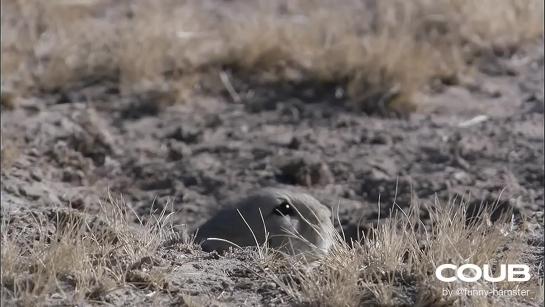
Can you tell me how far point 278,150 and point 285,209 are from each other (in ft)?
7.04

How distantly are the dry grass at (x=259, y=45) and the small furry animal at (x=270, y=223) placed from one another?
9.75ft

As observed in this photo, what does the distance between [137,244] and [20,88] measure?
4.35 meters

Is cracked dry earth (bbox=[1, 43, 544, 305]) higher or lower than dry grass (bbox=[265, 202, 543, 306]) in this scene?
lower

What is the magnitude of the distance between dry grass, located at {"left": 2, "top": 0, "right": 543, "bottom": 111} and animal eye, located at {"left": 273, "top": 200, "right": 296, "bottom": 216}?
9.97 ft

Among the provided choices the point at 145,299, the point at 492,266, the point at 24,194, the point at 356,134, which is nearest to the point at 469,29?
the point at 356,134

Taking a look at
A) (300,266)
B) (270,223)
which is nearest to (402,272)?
(300,266)

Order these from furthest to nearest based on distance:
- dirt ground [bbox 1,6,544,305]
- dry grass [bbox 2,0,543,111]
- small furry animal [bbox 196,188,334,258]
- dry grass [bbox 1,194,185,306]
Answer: dry grass [bbox 2,0,543,111], dirt ground [bbox 1,6,544,305], small furry animal [bbox 196,188,334,258], dry grass [bbox 1,194,185,306]

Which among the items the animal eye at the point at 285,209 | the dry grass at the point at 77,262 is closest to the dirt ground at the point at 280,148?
the animal eye at the point at 285,209

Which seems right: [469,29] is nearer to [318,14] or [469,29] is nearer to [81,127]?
[318,14]

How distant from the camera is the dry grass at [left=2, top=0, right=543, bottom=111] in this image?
955 centimetres

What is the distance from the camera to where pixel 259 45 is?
9.89m

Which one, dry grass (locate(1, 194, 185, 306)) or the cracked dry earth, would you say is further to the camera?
the cracked dry earth

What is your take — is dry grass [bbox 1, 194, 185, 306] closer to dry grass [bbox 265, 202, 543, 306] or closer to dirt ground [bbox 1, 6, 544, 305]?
dry grass [bbox 265, 202, 543, 306]

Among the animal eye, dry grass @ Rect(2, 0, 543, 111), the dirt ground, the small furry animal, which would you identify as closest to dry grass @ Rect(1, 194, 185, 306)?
the small furry animal
